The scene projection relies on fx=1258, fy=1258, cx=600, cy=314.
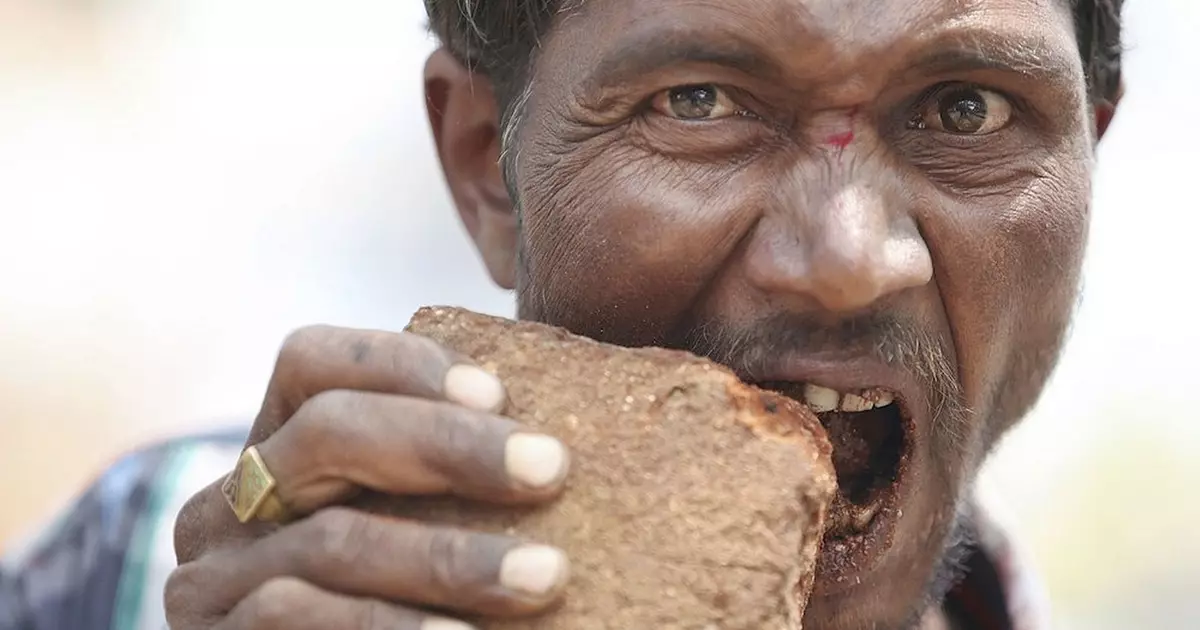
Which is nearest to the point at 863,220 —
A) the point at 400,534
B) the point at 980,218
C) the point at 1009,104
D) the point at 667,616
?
the point at 980,218

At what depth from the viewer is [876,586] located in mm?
1870

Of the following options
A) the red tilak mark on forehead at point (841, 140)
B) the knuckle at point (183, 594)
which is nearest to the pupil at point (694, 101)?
the red tilak mark on forehead at point (841, 140)

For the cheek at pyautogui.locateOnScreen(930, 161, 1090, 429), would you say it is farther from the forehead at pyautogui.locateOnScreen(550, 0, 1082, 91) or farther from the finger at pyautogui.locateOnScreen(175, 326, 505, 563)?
the finger at pyautogui.locateOnScreen(175, 326, 505, 563)

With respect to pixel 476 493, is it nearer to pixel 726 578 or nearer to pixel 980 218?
pixel 726 578

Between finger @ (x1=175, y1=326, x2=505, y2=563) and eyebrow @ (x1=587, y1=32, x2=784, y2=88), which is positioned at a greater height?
eyebrow @ (x1=587, y1=32, x2=784, y2=88)

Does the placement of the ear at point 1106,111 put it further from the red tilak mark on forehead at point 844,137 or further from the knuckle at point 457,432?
the knuckle at point 457,432

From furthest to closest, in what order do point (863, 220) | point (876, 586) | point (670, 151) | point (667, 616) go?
point (876, 586)
point (670, 151)
point (863, 220)
point (667, 616)

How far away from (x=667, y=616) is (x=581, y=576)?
0.10 meters

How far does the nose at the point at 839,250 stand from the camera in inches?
59.9

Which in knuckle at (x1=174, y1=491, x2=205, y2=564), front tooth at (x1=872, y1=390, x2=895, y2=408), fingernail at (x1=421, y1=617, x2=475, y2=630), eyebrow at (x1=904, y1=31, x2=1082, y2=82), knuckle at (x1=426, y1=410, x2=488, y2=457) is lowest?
front tooth at (x1=872, y1=390, x2=895, y2=408)

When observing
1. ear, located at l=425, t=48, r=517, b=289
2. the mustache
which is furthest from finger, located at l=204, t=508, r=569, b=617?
ear, located at l=425, t=48, r=517, b=289

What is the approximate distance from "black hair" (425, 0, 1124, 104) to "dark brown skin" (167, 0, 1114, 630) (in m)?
0.06

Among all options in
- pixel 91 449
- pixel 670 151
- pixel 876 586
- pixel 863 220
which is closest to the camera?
pixel 863 220

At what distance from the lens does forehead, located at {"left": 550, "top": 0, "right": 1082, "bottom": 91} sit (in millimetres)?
1603
